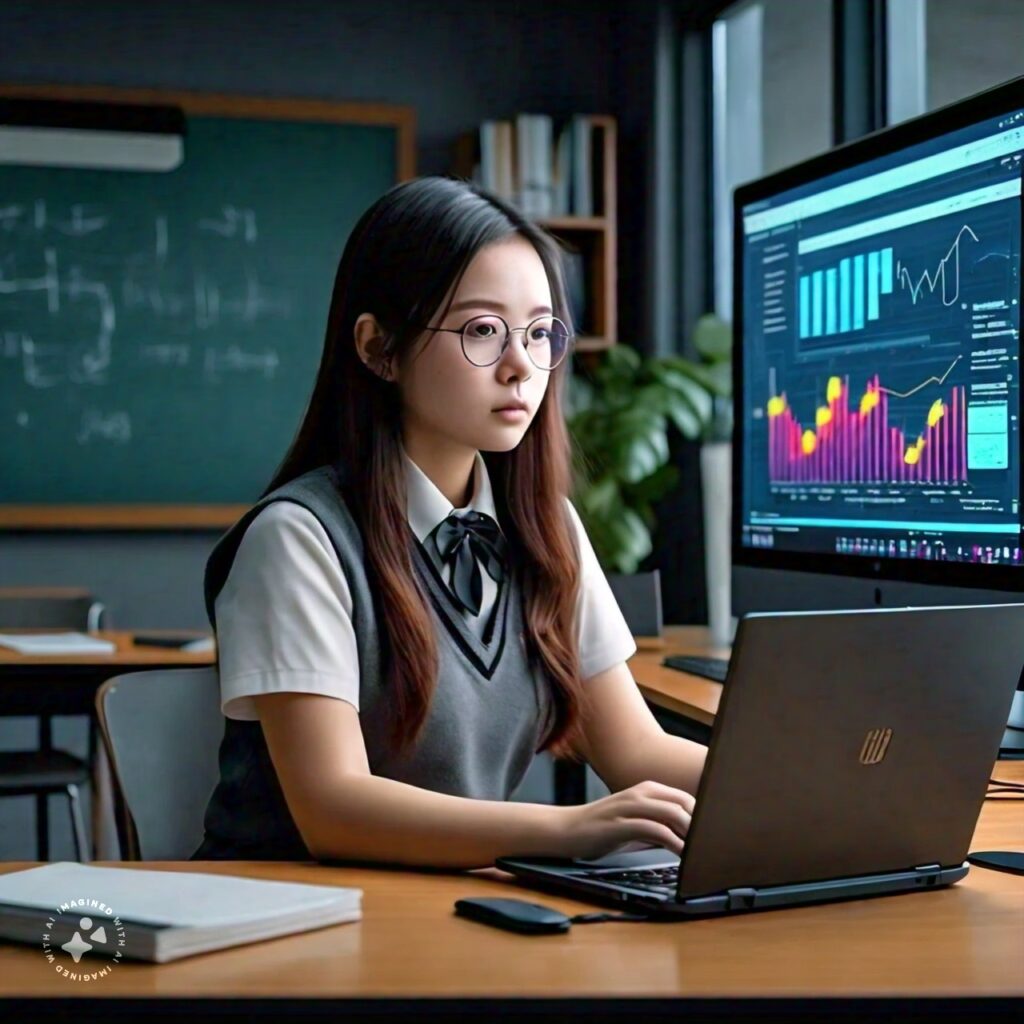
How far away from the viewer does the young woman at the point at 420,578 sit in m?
1.32

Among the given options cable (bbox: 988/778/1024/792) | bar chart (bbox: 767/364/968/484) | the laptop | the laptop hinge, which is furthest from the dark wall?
the laptop hinge

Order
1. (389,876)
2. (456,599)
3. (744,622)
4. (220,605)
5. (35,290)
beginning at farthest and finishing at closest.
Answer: (35,290)
(456,599)
(220,605)
(389,876)
(744,622)

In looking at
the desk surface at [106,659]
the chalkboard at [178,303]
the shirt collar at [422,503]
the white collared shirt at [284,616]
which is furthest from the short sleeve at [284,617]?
the chalkboard at [178,303]

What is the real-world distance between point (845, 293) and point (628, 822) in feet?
3.55

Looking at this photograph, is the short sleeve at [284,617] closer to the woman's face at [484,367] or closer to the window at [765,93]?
the woman's face at [484,367]

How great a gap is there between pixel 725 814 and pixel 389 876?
1.02ft

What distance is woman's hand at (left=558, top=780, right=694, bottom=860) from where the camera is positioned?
1.12 meters

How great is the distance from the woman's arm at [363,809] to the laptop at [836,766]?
3 centimetres

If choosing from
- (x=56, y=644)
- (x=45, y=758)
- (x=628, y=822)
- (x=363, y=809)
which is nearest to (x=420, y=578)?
(x=363, y=809)

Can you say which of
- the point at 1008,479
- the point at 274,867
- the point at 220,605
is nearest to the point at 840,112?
the point at 1008,479

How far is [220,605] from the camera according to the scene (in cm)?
141

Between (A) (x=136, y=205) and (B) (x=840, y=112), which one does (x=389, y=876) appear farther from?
(A) (x=136, y=205)

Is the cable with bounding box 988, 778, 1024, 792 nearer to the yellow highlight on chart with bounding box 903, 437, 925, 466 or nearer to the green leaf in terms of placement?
the yellow highlight on chart with bounding box 903, 437, 925, 466

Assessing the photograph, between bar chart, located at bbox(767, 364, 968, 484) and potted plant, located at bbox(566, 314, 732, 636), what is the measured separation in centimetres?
165
